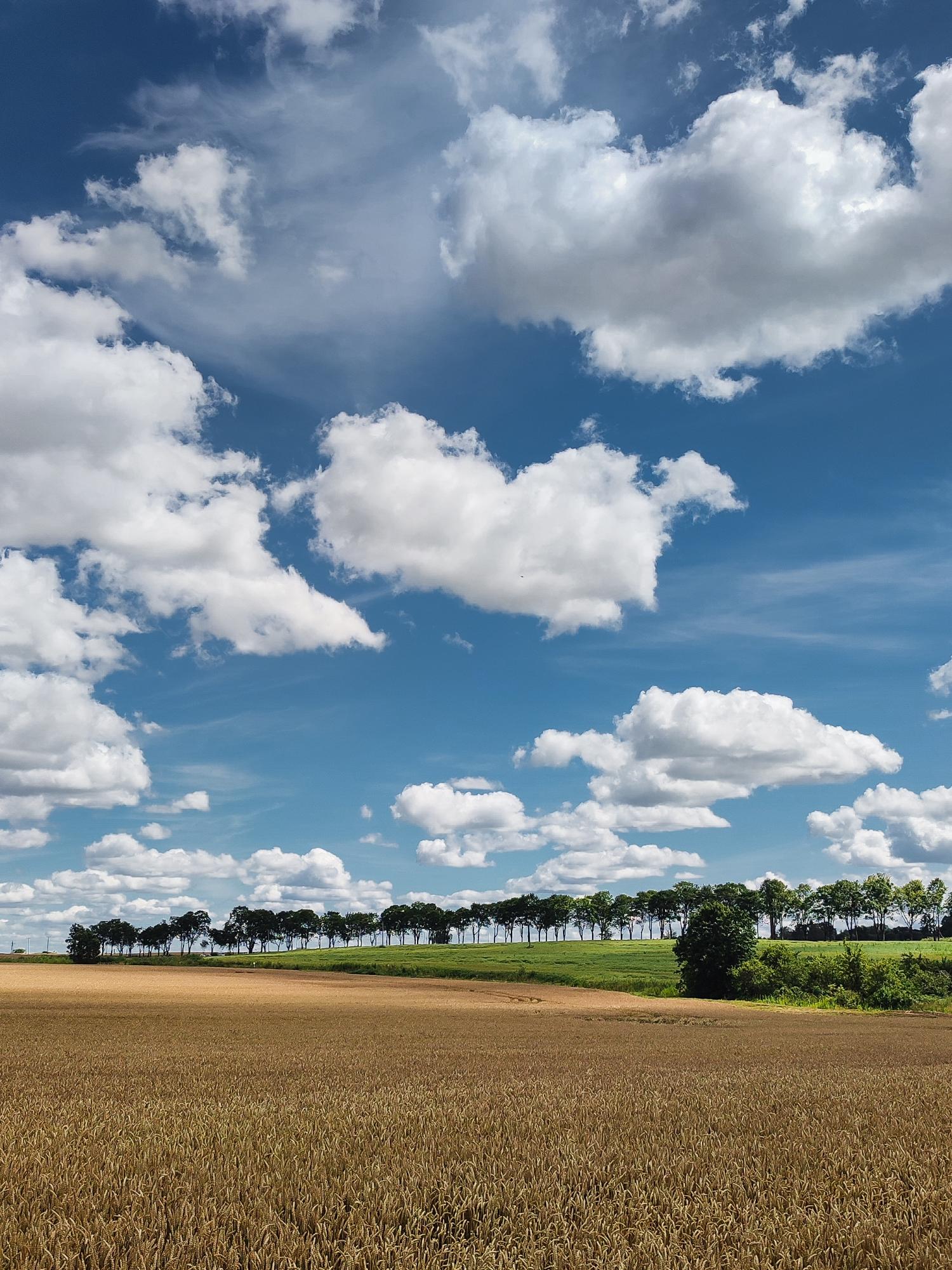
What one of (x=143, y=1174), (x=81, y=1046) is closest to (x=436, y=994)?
(x=81, y=1046)

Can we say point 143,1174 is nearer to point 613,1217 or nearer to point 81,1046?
point 613,1217

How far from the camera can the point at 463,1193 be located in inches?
248

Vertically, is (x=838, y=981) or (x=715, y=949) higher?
(x=715, y=949)

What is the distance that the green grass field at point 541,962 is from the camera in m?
98.1

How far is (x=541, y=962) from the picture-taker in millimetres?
128250

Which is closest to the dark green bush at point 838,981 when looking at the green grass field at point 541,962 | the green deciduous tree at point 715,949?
the green deciduous tree at point 715,949

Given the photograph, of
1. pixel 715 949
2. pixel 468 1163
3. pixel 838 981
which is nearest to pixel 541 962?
pixel 715 949

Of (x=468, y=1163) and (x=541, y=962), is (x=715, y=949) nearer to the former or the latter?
(x=541, y=962)

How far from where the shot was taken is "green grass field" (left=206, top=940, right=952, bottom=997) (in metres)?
98.1

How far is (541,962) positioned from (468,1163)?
129 m

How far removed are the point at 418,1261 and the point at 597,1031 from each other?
2756 centimetres

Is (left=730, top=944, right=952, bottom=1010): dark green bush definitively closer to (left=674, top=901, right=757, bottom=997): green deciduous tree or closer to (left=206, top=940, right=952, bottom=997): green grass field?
(left=674, top=901, right=757, bottom=997): green deciduous tree

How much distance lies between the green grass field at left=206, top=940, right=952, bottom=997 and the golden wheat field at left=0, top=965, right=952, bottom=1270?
7203cm

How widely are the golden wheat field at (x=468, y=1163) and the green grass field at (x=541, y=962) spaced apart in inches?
2836
